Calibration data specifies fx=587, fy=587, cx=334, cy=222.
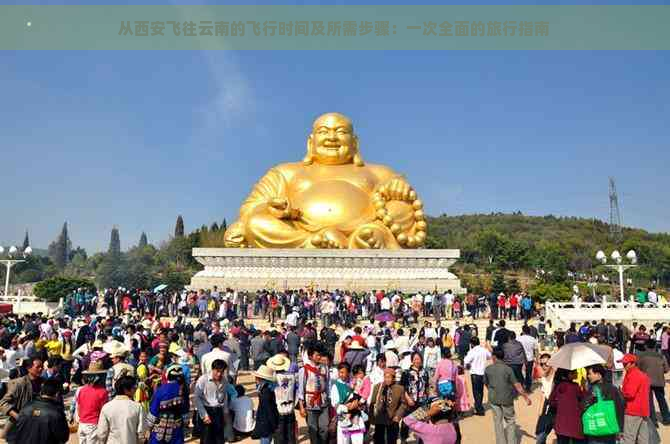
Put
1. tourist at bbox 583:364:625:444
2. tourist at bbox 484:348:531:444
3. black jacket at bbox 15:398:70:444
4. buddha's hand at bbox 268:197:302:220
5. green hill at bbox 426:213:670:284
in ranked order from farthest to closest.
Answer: green hill at bbox 426:213:670:284 < buddha's hand at bbox 268:197:302:220 < tourist at bbox 484:348:531:444 < tourist at bbox 583:364:625:444 < black jacket at bbox 15:398:70:444

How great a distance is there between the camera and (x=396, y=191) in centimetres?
2144

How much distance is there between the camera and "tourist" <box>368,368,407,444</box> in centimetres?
482

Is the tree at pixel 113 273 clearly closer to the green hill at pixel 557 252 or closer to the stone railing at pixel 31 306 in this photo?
the stone railing at pixel 31 306

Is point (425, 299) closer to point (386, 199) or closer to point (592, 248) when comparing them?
point (386, 199)

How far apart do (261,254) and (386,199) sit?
5.00 meters

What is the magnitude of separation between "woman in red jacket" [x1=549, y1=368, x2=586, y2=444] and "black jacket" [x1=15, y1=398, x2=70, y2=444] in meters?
3.49

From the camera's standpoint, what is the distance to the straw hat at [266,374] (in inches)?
193

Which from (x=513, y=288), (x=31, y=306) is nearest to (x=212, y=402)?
(x=31, y=306)

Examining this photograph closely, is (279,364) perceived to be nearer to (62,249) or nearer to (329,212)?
(329,212)

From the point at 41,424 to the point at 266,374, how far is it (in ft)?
5.74

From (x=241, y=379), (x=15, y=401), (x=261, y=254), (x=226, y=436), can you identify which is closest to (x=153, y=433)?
(x=226, y=436)

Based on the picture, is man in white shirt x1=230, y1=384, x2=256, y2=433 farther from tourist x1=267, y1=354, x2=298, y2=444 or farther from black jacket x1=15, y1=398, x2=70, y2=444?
black jacket x1=15, y1=398, x2=70, y2=444

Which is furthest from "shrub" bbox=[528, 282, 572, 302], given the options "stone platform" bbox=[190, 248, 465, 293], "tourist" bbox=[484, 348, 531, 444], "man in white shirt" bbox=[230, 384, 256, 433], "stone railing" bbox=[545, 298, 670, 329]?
"man in white shirt" bbox=[230, 384, 256, 433]

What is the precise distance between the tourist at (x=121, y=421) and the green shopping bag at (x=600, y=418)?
3126mm
